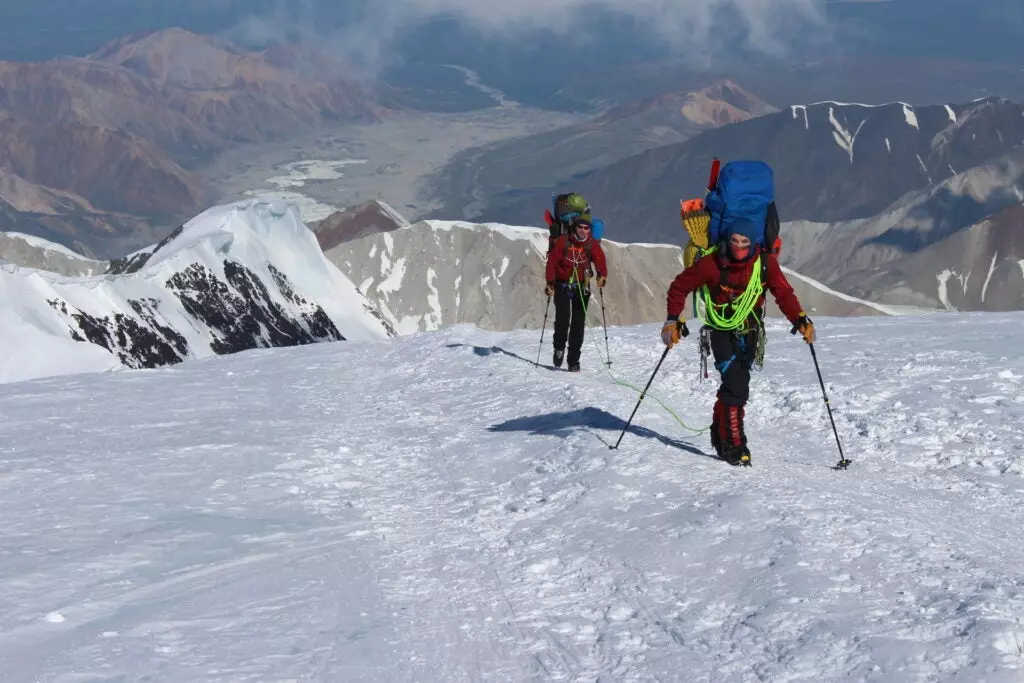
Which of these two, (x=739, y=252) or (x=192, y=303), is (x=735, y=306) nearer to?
(x=739, y=252)

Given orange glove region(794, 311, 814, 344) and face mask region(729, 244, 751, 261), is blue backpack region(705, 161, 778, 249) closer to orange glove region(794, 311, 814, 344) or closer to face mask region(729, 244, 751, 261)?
face mask region(729, 244, 751, 261)

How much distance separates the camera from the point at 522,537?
31.1ft

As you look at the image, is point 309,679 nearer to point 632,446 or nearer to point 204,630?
point 204,630

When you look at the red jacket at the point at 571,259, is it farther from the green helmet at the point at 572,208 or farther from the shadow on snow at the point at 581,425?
the shadow on snow at the point at 581,425

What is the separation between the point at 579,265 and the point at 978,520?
33.4 ft

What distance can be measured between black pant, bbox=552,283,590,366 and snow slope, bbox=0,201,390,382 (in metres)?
65.7

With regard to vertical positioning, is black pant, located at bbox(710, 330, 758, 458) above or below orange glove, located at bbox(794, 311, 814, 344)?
below

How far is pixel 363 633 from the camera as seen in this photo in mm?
7363

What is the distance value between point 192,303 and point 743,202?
13042 cm

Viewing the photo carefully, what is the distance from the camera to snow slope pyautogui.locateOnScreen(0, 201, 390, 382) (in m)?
87.2

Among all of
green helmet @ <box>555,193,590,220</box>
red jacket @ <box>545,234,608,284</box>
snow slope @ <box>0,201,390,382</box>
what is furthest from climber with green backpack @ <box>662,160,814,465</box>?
snow slope @ <box>0,201,390,382</box>

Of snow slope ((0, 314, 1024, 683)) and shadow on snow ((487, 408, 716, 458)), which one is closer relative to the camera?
snow slope ((0, 314, 1024, 683))

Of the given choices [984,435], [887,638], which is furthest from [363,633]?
[984,435]

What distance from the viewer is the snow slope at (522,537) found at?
6.91m
